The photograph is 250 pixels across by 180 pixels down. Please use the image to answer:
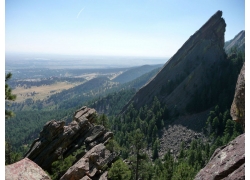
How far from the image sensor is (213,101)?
97750 millimetres

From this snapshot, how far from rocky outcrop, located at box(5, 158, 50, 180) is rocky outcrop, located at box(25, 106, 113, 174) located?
20.5 metres

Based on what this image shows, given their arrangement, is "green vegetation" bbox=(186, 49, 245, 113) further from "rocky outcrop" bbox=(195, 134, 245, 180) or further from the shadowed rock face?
"rocky outcrop" bbox=(195, 134, 245, 180)

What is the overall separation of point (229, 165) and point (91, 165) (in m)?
28.8

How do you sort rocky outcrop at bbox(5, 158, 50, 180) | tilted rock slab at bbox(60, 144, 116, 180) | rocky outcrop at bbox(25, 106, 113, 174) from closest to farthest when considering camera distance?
rocky outcrop at bbox(5, 158, 50, 180) → tilted rock slab at bbox(60, 144, 116, 180) → rocky outcrop at bbox(25, 106, 113, 174)

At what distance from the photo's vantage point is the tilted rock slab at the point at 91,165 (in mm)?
31819

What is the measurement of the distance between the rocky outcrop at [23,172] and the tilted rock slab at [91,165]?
13.8 metres

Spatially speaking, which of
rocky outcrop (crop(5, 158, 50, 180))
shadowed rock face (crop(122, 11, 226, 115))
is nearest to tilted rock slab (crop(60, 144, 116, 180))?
rocky outcrop (crop(5, 158, 50, 180))

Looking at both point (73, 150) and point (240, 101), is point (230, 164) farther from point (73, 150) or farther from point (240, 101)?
point (73, 150)

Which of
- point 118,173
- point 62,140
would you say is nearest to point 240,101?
point 118,173

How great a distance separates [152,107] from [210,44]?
167ft

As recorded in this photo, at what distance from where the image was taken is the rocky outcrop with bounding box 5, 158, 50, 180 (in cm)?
1645

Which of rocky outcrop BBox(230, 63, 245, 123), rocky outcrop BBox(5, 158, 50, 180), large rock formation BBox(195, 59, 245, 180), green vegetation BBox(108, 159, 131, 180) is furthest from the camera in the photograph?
green vegetation BBox(108, 159, 131, 180)

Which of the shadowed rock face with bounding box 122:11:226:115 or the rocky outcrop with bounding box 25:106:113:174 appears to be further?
the shadowed rock face with bounding box 122:11:226:115

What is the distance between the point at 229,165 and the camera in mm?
9898
